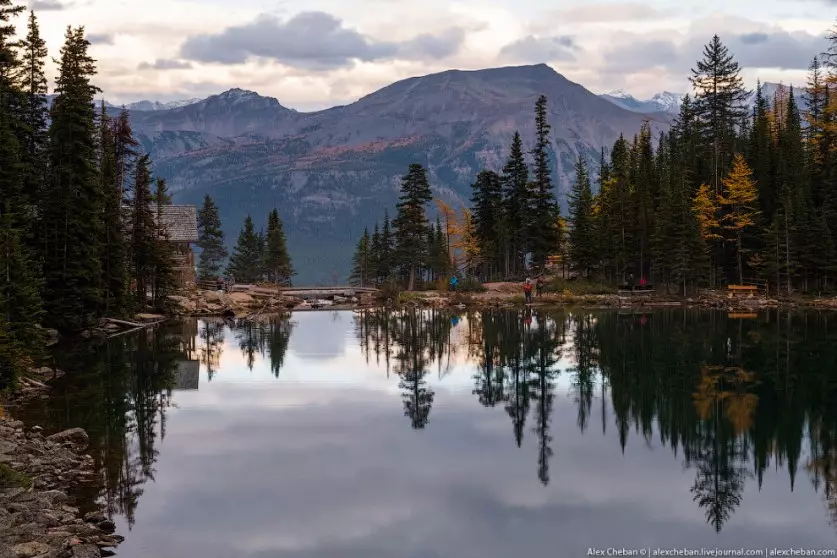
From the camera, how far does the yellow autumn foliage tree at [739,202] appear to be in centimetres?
8856

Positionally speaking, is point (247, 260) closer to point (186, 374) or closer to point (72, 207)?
point (72, 207)

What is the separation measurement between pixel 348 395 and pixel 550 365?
1223cm

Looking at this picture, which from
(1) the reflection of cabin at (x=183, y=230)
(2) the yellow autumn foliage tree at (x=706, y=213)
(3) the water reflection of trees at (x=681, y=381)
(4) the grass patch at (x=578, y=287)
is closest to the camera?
(3) the water reflection of trees at (x=681, y=381)

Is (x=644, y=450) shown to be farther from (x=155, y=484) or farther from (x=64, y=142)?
(x=64, y=142)

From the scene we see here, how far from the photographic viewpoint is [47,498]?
1958 cm

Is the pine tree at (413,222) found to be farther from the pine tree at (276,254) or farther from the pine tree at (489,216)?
the pine tree at (276,254)

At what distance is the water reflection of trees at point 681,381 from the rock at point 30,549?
1306cm

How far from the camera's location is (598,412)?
3391 cm

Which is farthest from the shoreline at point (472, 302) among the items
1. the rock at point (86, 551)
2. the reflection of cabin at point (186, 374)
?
the rock at point (86, 551)

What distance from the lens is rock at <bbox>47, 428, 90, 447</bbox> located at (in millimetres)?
26156

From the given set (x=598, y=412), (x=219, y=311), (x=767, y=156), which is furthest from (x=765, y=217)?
(x=598, y=412)

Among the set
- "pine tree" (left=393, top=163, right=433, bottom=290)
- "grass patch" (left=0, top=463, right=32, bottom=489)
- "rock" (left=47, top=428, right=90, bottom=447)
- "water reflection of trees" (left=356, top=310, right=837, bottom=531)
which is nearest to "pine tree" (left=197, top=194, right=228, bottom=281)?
"pine tree" (left=393, top=163, right=433, bottom=290)

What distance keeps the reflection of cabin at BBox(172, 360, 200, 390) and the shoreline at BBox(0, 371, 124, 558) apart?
42.2 feet

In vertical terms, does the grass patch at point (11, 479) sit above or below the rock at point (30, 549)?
above
